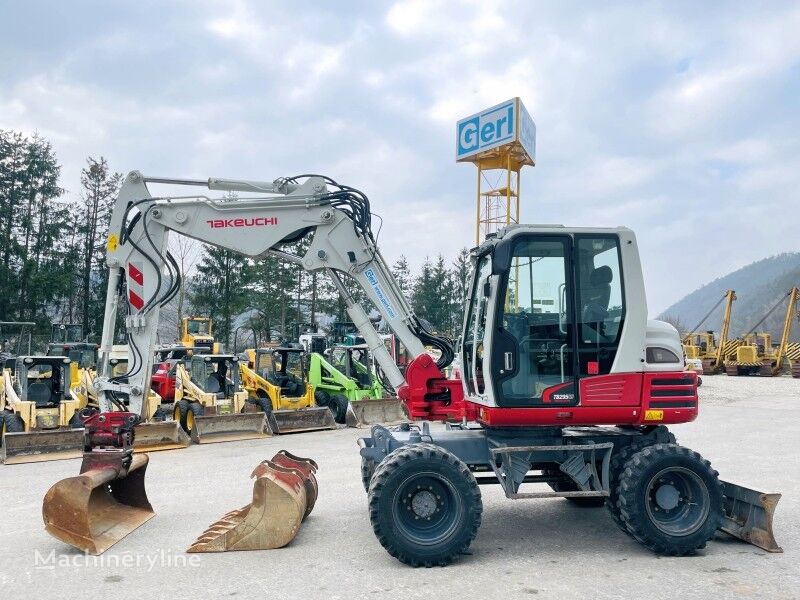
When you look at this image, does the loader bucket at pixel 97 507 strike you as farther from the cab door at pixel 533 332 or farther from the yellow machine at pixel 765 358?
the yellow machine at pixel 765 358

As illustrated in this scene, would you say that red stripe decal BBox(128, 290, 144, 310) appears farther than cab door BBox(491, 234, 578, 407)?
Yes

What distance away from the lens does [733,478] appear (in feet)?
31.1

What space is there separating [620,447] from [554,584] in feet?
5.70

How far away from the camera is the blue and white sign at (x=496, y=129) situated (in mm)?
31703

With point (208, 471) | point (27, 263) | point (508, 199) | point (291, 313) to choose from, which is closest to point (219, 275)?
point (291, 313)

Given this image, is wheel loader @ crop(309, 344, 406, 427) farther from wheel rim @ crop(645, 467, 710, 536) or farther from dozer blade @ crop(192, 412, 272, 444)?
wheel rim @ crop(645, 467, 710, 536)

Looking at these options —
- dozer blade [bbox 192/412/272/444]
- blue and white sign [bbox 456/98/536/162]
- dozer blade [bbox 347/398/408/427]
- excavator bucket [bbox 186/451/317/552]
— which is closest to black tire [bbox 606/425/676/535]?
excavator bucket [bbox 186/451/317/552]

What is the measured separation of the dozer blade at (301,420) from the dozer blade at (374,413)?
0.63 meters

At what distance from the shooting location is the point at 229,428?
1405cm

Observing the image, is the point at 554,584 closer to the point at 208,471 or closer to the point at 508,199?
the point at 208,471

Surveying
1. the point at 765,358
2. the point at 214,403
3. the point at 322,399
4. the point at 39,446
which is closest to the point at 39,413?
the point at 39,446

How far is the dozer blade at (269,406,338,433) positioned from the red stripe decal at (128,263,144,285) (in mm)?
7766

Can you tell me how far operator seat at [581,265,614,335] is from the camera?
6223 millimetres

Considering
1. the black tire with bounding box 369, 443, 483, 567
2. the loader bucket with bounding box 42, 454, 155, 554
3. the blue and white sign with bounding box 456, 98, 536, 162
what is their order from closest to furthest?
1. the black tire with bounding box 369, 443, 483, 567
2. the loader bucket with bounding box 42, 454, 155, 554
3. the blue and white sign with bounding box 456, 98, 536, 162
